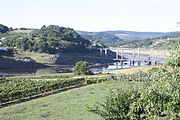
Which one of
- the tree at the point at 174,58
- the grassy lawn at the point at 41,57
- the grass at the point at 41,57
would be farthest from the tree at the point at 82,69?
the tree at the point at 174,58

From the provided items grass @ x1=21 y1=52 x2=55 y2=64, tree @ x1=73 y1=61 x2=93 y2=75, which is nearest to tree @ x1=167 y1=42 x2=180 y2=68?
tree @ x1=73 y1=61 x2=93 y2=75

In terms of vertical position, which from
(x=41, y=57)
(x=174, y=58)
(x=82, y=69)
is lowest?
(x=41, y=57)

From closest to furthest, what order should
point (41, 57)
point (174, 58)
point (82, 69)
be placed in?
1. point (174, 58)
2. point (82, 69)
3. point (41, 57)

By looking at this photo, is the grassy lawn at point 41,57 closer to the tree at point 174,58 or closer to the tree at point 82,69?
the tree at point 82,69

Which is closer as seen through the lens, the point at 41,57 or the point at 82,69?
the point at 82,69

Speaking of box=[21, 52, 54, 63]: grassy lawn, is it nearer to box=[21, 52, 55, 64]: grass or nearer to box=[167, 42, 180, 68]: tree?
box=[21, 52, 55, 64]: grass

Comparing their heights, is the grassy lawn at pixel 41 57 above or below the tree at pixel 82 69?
below

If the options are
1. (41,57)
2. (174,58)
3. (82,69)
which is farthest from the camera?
(41,57)

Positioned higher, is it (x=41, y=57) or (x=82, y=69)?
(x=82, y=69)

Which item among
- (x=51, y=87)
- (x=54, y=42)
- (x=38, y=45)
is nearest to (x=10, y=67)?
(x=38, y=45)

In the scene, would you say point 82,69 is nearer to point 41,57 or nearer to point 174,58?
point 41,57

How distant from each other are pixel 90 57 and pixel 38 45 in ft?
128

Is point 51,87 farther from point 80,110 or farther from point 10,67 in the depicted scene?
point 10,67

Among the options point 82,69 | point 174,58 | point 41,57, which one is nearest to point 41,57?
point 41,57
